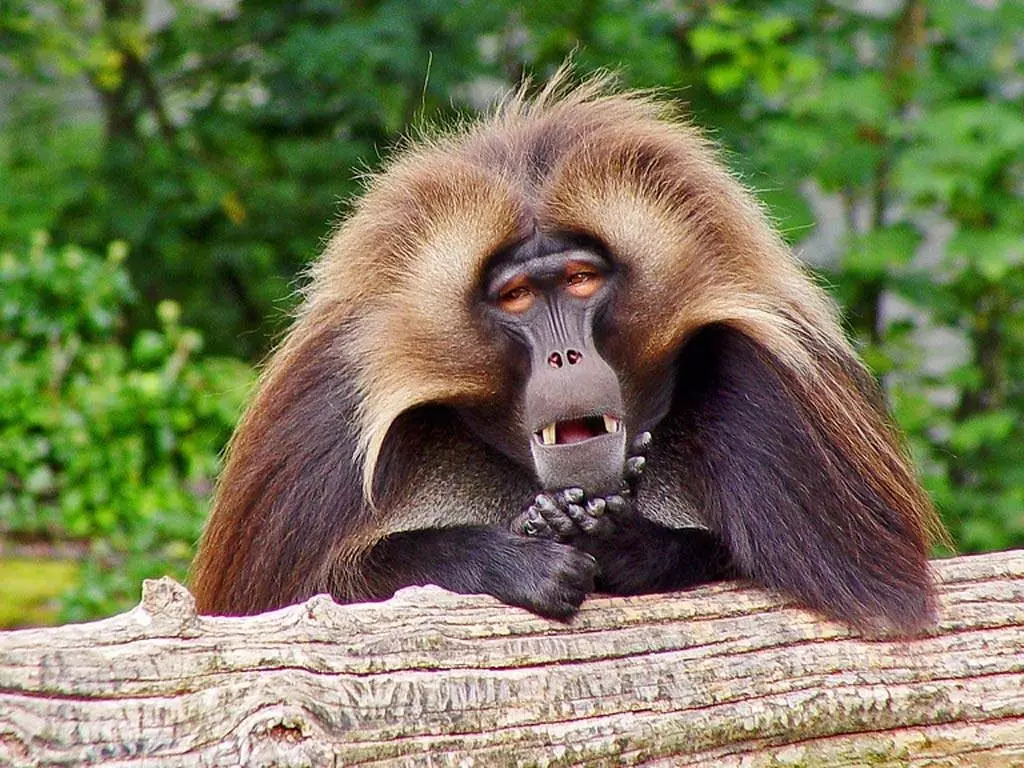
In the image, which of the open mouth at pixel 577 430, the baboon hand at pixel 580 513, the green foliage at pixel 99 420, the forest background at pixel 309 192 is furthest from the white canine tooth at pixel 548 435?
the green foliage at pixel 99 420

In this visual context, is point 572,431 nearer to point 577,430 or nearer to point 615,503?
point 577,430

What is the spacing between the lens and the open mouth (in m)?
3.48

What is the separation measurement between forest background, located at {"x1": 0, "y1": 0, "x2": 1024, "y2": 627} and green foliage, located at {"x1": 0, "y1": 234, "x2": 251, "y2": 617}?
16 mm

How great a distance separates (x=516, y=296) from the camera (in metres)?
3.67

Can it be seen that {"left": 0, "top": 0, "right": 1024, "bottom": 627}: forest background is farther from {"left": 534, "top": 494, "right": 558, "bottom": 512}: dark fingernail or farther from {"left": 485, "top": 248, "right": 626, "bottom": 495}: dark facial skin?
{"left": 534, "top": 494, "right": 558, "bottom": 512}: dark fingernail

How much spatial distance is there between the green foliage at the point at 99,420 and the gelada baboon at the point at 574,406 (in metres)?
3.14

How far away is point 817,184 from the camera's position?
7.61m

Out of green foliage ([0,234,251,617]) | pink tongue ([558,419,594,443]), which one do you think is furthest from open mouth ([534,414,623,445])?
green foliage ([0,234,251,617])

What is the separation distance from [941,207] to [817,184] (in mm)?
680

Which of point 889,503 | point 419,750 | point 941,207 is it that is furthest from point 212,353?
point 419,750

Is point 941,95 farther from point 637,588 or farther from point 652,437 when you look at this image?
point 637,588

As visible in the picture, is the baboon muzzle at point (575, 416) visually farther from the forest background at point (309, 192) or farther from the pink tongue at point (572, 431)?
the forest background at point (309, 192)

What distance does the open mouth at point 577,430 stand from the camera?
348cm

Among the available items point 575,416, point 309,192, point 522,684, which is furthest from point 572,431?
point 309,192
